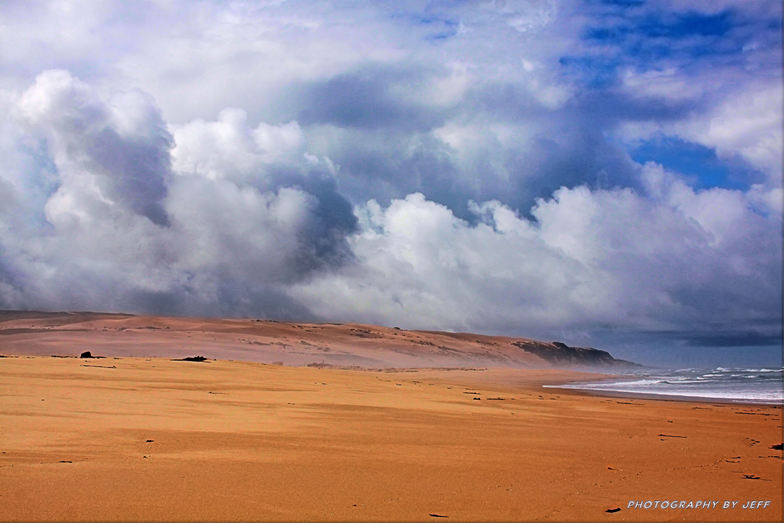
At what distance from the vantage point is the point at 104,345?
3619 cm

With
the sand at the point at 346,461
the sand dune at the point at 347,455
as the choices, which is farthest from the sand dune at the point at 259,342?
the sand at the point at 346,461

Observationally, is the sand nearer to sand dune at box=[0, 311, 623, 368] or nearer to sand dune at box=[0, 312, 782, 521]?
sand dune at box=[0, 312, 782, 521]

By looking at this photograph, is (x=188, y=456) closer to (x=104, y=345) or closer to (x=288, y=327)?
(x=104, y=345)

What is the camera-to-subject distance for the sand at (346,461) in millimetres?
4523

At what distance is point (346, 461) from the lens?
20.3ft

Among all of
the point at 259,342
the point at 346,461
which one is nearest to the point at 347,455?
the point at 346,461

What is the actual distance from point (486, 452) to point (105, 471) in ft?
12.5

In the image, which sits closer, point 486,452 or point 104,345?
point 486,452

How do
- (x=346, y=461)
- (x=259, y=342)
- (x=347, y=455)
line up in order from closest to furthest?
(x=346, y=461) < (x=347, y=455) < (x=259, y=342)

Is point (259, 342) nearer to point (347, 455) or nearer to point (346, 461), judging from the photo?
point (347, 455)

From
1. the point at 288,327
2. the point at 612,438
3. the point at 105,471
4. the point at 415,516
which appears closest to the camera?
the point at 415,516

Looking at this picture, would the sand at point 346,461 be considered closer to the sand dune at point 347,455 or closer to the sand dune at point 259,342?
the sand dune at point 347,455

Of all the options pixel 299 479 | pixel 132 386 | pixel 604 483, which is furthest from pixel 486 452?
pixel 132 386

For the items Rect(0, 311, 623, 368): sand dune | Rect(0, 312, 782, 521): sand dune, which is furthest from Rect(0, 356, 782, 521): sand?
Rect(0, 311, 623, 368): sand dune
